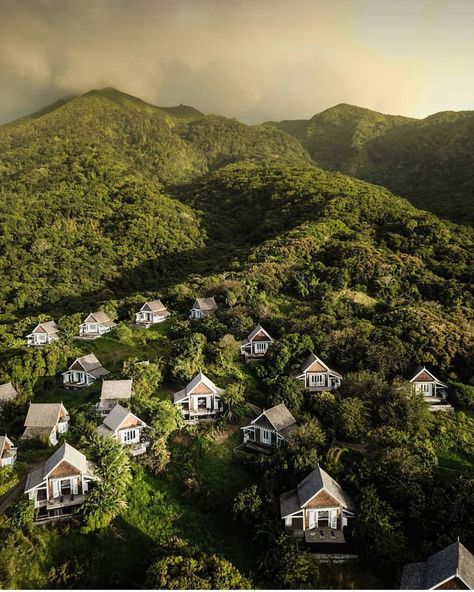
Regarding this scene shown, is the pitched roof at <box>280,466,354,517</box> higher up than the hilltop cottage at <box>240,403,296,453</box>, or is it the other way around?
the hilltop cottage at <box>240,403,296,453</box>

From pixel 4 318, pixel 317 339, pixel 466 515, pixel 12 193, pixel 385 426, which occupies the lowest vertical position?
pixel 466 515

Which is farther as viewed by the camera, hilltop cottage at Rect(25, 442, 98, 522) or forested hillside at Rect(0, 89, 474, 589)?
hilltop cottage at Rect(25, 442, 98, 522)

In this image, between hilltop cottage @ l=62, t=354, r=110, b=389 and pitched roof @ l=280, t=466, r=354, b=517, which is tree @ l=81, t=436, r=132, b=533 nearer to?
pitched roof @ l=280, t=466, r=354, b=517

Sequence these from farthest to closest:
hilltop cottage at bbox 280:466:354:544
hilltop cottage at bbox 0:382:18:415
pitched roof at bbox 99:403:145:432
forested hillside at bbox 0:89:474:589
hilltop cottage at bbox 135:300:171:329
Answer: hilltop cottage at bbox 135:300:171:329 < hilltop cottage at bbox 0:382:18:415 < pitched roof at bbox 99:403:145:432 < hilltop cottage at bbox 280:466:354:544 < forested hillside at bbox 0:89:474:589

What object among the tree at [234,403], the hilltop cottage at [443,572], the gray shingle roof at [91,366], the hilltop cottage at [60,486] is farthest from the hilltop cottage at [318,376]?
the hilltop cottage at [60,486]

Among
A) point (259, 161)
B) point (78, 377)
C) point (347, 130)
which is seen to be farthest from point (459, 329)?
point (347, 130)

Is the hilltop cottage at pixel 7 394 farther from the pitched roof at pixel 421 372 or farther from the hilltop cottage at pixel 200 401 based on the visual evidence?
the pitched roof at pixel 421 372

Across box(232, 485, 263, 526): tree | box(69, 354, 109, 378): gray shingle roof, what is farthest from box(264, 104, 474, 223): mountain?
box(232, 485, 263, 526): tree

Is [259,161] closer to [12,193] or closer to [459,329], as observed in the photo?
[12,193]
